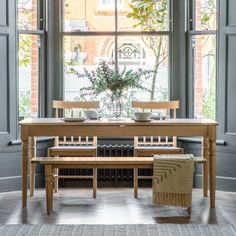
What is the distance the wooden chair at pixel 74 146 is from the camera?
5781mm

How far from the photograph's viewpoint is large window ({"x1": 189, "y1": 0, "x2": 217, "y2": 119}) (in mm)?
6215

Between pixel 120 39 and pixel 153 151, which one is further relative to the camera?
pixel 120 39

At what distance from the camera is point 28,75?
6.26m

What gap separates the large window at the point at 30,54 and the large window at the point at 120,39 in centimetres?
31

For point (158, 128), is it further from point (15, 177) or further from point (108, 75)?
point (15, 177)

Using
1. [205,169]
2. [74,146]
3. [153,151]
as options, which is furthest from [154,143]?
[74,146]

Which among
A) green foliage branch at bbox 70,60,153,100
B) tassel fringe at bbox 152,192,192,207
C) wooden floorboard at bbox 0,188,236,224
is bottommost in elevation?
wooden floorboard at bbox 0,188,236,224

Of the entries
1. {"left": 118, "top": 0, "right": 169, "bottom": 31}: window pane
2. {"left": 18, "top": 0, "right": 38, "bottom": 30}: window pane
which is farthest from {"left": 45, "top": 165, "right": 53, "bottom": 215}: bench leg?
{"left": 118, "top": 0, "right": 169, "bottom": 31}: window pane

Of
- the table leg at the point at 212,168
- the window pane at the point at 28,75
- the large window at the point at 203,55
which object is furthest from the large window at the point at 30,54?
the table leg at the point at 212,168

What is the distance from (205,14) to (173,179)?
2.12 m

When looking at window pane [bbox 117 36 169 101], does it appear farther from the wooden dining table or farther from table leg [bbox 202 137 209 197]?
the wooden dining table

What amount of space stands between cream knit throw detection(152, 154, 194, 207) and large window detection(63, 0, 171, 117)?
5.11 ft

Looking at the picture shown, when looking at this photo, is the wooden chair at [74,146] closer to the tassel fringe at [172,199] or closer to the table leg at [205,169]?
the tassel fringe at [172,199]

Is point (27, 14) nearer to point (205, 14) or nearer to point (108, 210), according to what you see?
point (205, 14)
